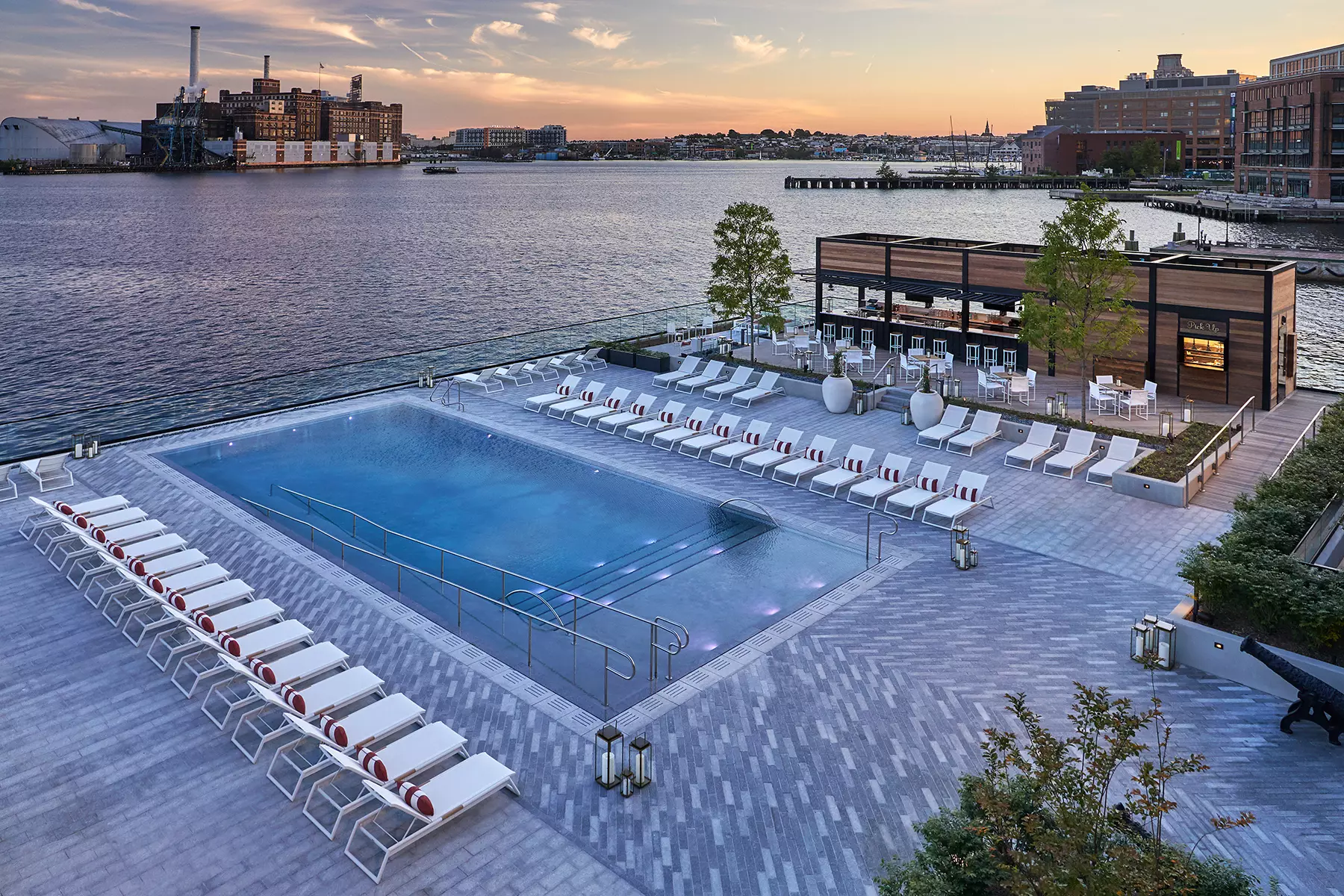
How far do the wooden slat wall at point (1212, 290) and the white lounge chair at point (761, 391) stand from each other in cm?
863

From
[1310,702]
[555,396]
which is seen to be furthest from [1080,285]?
[1310,702]

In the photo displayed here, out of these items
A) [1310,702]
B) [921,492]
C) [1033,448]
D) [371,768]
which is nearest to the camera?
[371,768]

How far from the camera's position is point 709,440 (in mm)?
19359

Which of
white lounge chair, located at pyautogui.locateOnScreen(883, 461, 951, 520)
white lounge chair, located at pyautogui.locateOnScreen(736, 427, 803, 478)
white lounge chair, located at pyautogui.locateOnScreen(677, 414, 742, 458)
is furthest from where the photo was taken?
white lounge chair, located at pyautogui.locateOnScreen(677, 414, 742, 458)

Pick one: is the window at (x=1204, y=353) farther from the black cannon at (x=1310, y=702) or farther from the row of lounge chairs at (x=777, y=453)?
the black cannon at (x=1310, y=702)

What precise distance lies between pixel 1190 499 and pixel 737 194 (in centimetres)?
16143

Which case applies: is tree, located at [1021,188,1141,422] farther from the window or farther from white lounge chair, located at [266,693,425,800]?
white lounge chair, located at [266,693,425,800]

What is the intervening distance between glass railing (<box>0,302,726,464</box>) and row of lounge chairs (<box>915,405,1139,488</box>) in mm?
10920

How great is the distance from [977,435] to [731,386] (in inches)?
247

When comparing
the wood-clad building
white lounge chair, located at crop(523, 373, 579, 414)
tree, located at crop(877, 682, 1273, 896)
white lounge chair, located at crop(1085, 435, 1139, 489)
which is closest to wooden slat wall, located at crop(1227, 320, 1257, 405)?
the wood-clad building

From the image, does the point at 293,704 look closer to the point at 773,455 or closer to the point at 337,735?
the point at 337,735

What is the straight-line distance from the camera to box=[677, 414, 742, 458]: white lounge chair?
19188 mm

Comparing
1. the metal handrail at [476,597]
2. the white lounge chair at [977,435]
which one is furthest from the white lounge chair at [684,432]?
the metal handrail at [476,597]

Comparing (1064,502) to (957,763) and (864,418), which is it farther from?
(957,763)
